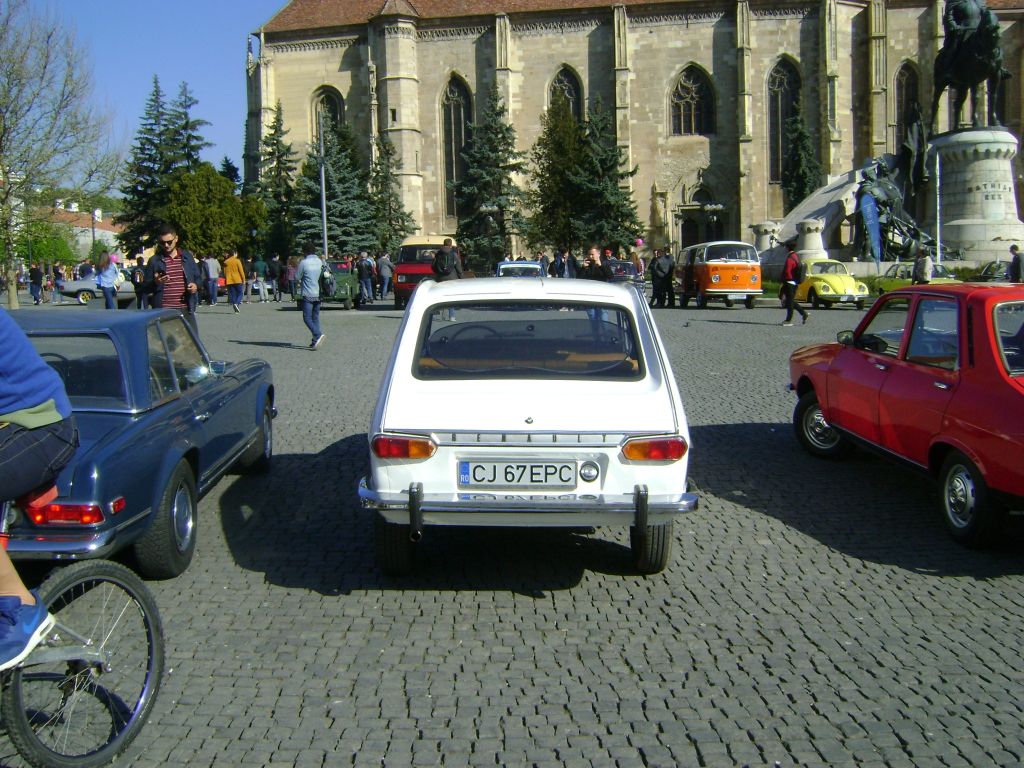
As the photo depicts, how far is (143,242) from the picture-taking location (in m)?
61.5

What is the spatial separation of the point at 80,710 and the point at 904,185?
39.9 m

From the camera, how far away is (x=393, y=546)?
5.20m

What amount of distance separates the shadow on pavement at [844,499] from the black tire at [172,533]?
3528mm

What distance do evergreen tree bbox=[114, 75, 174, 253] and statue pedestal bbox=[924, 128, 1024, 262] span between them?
44.8m

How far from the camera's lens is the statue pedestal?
3294 centimetres

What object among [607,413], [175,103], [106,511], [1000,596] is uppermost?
[175,103]

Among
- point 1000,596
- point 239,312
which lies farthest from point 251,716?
point 239,312

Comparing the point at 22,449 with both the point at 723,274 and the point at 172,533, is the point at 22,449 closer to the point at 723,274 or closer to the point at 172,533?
the point at 172,533

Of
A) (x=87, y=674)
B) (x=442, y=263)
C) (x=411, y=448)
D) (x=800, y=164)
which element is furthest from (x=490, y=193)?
(x=87, y=674)

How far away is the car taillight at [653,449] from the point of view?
480 cm

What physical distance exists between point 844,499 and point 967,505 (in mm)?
1281

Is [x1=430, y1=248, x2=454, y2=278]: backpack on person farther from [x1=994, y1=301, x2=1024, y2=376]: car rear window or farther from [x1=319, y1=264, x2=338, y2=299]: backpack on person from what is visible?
[x1=994, y1=301, x2=1024, y2=376]: car rear window

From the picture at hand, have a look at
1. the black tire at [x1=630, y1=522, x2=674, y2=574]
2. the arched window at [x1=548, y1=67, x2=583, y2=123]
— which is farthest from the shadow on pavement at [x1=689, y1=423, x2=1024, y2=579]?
the arched window at [x1=548, y1=67, x2=583, y2=123]

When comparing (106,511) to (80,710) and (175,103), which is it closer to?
(80,710)
